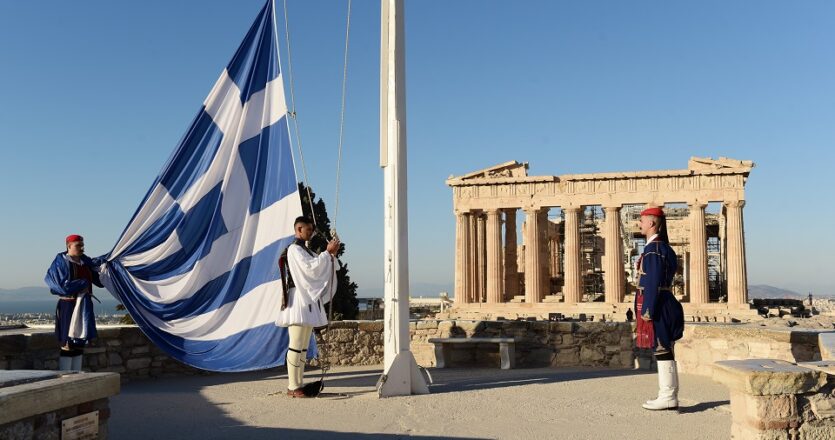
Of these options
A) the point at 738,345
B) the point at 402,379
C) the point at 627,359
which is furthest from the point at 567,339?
the point at 402,379

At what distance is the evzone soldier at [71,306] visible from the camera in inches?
326

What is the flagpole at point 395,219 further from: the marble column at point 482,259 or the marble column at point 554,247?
the marble column at point 554,247

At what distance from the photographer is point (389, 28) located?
8883 mm

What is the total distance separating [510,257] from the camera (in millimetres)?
47219

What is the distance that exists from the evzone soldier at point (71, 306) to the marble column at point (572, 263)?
34931 mm

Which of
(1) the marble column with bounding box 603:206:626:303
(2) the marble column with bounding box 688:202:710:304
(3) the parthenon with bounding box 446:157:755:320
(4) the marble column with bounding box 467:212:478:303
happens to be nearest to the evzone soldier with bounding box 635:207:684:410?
(3) the parthenon with bounding box 446:157:755:320

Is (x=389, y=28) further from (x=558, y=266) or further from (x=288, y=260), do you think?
(x=558, y=266)

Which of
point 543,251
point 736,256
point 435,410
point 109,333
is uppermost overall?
point 543,251

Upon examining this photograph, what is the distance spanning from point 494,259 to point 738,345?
3352 cm

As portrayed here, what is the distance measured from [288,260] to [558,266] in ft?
146

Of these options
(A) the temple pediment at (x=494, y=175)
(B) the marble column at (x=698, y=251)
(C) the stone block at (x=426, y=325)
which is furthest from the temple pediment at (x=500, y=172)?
(C) the stone block at (x=426, y=325)

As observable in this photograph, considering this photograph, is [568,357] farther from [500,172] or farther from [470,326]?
[500,172]

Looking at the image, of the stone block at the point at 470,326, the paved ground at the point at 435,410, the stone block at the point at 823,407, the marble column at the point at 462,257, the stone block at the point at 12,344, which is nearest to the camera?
the stone block at the point at 823,407

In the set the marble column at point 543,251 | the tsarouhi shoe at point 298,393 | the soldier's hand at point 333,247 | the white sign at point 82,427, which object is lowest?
the tsarouhi shoe at point 298,393
